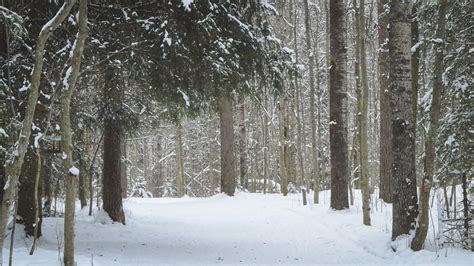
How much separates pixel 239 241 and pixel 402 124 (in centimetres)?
375

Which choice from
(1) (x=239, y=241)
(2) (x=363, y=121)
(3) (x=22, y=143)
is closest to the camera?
(3) (x=22, y=143)

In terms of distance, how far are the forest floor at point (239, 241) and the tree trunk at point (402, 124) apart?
18.1 inches

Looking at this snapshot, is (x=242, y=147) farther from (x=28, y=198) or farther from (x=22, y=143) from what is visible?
(x=22, y=143)

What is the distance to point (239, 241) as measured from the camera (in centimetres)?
836

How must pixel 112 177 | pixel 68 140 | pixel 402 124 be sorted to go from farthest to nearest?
pixel 112 177
pixel 402 124
pixel 68 140

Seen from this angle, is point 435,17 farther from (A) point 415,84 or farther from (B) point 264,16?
(B) point 264,16

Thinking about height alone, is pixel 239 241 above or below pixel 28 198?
below

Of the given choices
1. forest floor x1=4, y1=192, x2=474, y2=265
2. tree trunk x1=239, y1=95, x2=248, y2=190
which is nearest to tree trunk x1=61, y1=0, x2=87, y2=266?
forest floor x1=4, y1=192, x2=474, y2=265

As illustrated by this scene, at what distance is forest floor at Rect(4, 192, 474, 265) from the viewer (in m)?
6.27

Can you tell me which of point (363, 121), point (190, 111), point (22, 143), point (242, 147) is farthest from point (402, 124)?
point (242, 147)

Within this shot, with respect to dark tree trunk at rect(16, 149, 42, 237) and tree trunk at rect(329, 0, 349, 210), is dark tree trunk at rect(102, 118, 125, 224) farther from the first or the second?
tree trunk at rect(329, 0, 349, 210)

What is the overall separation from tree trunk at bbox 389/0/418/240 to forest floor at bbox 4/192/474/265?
0.46 m

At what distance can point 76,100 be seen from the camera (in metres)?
9.05

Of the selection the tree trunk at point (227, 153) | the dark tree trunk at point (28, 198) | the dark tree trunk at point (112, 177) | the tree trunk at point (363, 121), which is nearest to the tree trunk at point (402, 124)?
the tree trunk at point (363, 121)
